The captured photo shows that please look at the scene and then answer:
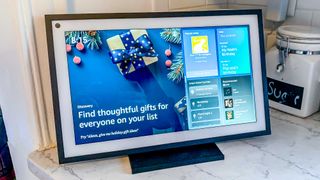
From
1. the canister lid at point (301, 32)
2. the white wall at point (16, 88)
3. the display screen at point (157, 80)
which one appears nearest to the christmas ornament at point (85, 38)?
the display screen at point (157, 80)

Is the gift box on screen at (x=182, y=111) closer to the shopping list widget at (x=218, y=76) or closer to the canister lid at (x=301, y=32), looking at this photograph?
the shopping list widget at (x=218, y=76)

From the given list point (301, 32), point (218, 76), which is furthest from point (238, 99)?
point (301, 32)

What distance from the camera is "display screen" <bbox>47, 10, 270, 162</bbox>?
2.27 ft

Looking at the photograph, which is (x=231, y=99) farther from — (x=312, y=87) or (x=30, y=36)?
(x=30, y=36)

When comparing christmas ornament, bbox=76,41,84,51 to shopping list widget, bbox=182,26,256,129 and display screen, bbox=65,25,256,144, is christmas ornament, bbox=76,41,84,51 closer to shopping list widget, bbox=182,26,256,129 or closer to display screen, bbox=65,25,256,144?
display screen, bbox=65,25,256,144

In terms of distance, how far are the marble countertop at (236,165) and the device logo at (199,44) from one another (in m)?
0.24

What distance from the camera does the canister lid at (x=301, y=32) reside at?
92cm

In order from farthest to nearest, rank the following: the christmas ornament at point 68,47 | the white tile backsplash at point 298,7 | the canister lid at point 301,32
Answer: the white tile backsplash at point 298,7 → the canister lid at point 301,32 → the christmas ornament at point 68,47

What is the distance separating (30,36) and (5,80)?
0.48 feet

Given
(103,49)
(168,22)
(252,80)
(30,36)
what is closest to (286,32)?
(252,80)

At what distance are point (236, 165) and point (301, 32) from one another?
1.49 feet

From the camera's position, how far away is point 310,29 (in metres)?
0.97

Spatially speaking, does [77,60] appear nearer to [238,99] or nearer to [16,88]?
[16,88]

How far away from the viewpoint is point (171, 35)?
75cm
